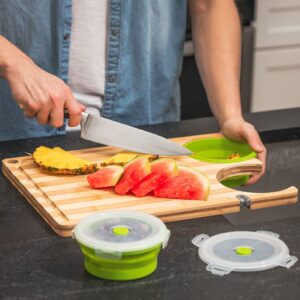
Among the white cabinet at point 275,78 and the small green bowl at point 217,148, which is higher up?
the small green bowl at point 217,148

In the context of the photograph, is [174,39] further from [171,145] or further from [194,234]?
[194,234]

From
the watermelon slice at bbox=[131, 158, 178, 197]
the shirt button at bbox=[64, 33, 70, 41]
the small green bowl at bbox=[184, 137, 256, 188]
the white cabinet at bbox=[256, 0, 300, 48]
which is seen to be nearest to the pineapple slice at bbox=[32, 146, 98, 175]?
the watermelon slice at bbox=[131, 158, 178, 197]

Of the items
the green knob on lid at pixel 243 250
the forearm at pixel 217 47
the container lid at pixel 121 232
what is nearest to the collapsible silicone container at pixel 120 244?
the container lid at pixel 121 232

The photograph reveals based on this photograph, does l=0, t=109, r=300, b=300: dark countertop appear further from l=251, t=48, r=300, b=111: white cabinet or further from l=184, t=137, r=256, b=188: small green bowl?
l=251, t=48, r=300, b=111: white cabinet

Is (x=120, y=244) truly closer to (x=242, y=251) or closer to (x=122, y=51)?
(x=242, y=251)

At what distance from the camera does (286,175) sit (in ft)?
5.81

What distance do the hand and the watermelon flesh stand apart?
316 mm

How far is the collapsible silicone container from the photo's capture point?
119cm

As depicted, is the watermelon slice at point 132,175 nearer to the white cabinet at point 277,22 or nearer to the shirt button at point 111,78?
the shirt button at point 111,78

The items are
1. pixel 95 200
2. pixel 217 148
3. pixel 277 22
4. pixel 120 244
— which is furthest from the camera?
pixel 277 22

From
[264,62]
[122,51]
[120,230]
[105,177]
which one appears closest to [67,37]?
[122,51]

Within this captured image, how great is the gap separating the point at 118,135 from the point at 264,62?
1.72m

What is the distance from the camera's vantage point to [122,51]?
2006mm

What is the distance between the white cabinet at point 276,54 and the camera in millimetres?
3219
